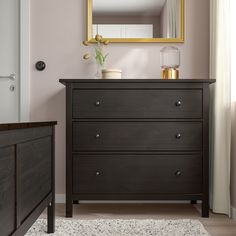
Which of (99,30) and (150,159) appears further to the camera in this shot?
(99,30)

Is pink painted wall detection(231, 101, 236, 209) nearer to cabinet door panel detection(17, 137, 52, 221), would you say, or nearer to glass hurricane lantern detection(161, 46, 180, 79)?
glass hurricane lantern detection(161, 46, 180, 79)

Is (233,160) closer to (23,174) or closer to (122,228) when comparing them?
(122,228)

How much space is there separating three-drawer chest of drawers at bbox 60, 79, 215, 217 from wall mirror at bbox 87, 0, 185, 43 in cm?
73

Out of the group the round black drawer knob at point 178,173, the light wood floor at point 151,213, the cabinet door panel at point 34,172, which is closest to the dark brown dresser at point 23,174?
the cabinet door panel at point 34,172

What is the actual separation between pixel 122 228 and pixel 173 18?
1871 millimetres

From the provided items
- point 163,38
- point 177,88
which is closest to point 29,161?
point 177,88

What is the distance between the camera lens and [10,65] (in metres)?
3.33

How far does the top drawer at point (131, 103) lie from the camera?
9.02 ft

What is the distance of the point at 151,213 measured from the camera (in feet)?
9.70

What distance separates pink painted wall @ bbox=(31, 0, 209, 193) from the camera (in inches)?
130

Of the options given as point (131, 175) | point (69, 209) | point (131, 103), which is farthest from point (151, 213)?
point (131, 103)

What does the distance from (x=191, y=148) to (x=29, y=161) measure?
139 centimetres

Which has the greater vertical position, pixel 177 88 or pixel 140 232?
pixel 177 88

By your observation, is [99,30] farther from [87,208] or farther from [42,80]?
[87,208]
